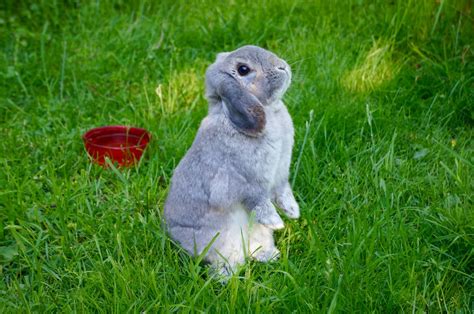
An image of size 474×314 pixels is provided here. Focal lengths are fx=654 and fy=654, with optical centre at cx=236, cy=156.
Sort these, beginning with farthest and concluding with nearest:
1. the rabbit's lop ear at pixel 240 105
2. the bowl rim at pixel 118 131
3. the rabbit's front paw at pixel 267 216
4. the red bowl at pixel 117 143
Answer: the bowl rim at pixel 118 131 < the red bowl at pixel 117 143 < the rabbit's front paw at pixel 267 216 < the rabbit's lop ear at pixel 240 105

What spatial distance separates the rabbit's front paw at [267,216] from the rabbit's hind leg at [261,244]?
0.14 meters

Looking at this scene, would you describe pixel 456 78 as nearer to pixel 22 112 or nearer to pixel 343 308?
pixel 343 308

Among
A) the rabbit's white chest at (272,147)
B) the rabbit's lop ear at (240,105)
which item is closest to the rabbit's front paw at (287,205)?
the rabbit's white chest at (272,147)

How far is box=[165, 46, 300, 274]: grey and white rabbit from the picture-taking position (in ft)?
8.89

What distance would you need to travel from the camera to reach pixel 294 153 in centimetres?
369

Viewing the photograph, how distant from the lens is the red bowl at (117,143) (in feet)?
Answer: 12.4

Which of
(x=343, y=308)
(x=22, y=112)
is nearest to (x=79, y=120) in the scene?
(x=22, y=112)

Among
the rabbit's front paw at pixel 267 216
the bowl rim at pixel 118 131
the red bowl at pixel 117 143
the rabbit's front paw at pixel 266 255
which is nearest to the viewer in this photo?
the rabbit's front paw at pixel 267 216

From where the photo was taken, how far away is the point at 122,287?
2658mm

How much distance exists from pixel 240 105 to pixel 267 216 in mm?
490

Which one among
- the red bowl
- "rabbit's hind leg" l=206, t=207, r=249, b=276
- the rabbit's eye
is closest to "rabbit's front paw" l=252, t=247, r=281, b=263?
"rabbit's hind leg" l=206, t=207, r=249, b=276

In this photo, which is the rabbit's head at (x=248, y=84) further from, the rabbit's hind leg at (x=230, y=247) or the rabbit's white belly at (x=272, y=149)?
the rabbit's hind leg at (x=230, y=247)

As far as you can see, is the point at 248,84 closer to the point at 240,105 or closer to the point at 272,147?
the point at 240,105

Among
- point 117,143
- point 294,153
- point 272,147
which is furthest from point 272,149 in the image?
point 117,143
